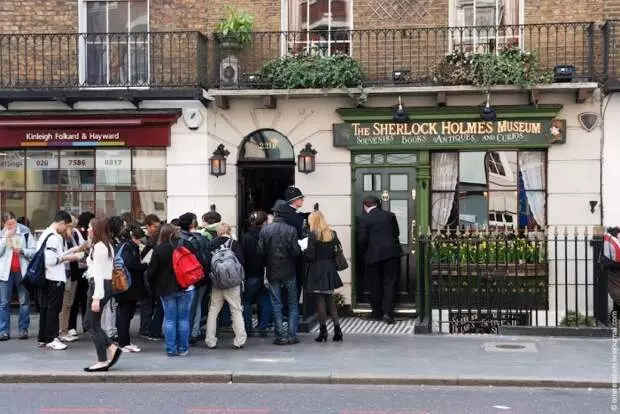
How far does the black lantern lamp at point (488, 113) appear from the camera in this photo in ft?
45.2

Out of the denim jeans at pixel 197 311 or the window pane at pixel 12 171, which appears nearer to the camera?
the denim jeans at pixel 197 311

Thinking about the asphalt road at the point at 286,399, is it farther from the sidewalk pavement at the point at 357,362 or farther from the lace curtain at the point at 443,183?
the lace curtain at the point at 443,183

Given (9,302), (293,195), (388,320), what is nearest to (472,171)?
(388,320)

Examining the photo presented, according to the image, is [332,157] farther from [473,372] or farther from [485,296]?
[473,372]

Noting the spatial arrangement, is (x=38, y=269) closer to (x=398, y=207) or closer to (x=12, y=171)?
(x=12, y=171)

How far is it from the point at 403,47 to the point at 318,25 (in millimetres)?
1577

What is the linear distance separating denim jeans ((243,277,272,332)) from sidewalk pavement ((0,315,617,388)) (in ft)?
0.99

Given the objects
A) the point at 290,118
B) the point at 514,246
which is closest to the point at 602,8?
the point at 514,246

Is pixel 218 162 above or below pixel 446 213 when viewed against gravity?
above

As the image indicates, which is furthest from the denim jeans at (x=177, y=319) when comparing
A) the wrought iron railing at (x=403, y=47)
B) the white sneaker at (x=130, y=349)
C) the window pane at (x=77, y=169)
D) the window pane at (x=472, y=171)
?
the window pane at (x=472, y=171)

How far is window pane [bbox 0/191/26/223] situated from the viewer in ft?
49.6

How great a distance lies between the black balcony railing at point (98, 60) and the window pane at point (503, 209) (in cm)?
535

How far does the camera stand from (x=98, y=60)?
15.1 meters

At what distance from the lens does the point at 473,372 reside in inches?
381
